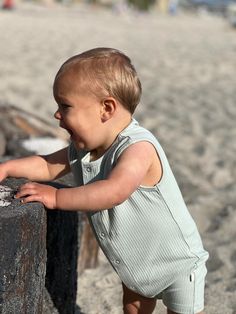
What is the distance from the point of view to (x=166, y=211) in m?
2.27

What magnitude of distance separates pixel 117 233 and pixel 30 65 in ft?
30.1

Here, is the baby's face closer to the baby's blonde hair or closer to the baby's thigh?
the baby's blonde hair

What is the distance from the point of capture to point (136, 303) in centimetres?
252

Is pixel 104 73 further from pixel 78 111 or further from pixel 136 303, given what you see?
pixel 136 303

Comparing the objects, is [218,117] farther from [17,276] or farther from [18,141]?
[17,276]

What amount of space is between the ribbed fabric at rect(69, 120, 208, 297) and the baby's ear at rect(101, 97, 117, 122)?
84mm

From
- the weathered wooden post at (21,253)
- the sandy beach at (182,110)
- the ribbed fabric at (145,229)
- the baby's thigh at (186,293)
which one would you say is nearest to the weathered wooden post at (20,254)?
the weathered wooden post at (21,253)

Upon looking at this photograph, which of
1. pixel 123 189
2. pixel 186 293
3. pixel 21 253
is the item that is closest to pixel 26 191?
pixel 21 253

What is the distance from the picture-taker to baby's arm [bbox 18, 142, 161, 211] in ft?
6.95

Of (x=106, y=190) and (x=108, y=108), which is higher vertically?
(x=108, y=108)

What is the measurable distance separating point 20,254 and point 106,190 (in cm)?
32

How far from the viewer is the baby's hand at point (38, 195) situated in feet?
7.05

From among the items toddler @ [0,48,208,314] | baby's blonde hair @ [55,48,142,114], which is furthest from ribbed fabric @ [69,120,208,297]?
baby's blonde hair @ [55,48,142,114]

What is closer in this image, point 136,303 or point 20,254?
point 20,254
